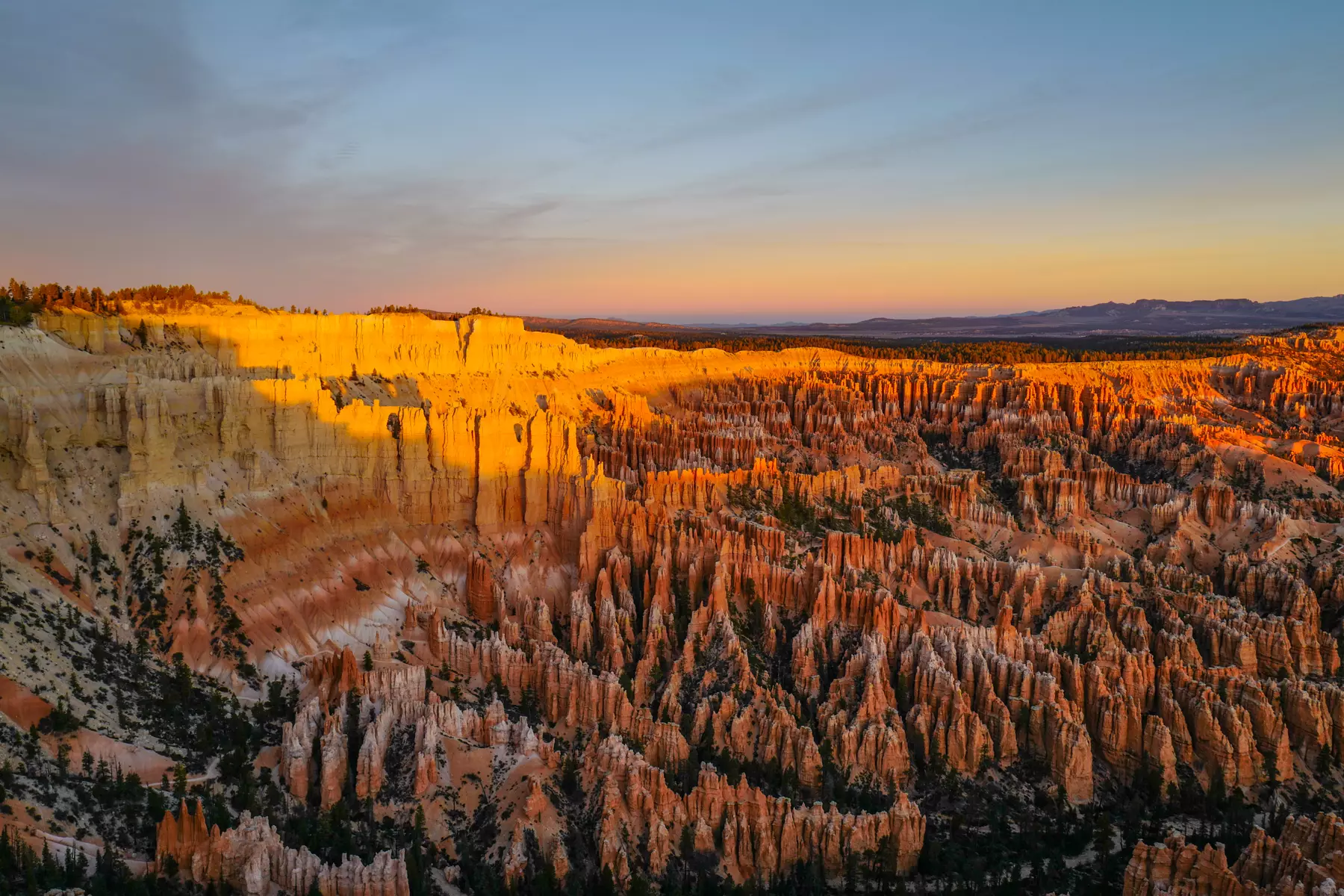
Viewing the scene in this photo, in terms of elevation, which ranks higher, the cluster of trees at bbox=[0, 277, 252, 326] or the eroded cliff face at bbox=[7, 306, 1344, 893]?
the cluster of trees at bbox=[0, 277, 252, 326]

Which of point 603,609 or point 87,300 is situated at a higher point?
point 87,300

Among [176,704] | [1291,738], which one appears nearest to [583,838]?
[176,704]

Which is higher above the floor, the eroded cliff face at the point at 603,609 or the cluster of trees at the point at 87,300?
the cluster of trees at the point at 87,300

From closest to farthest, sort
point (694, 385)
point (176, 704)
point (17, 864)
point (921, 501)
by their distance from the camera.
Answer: point (17, 864), point (176, 704), point (921, 501), point (694, 385)

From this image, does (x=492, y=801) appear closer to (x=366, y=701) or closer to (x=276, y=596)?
(x=366, y=701)
